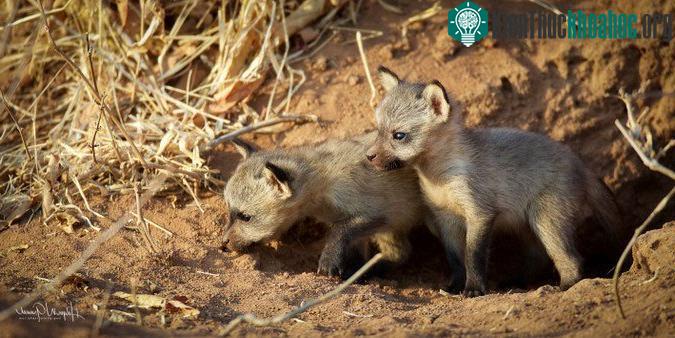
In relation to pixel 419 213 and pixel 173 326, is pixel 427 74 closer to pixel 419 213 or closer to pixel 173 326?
pixel 419 213

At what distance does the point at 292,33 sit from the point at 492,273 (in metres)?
3.74

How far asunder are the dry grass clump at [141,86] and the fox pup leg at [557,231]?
9.04 ft

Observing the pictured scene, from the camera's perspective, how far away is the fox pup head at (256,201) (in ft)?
23.0

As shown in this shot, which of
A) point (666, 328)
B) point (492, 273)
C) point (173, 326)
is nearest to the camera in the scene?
point (666, 328)

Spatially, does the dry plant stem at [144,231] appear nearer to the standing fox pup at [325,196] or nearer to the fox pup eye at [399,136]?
the standing fox pup at [325,196]

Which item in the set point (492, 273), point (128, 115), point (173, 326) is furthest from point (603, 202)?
point (128, 115)

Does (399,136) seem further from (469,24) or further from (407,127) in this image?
(469,24)

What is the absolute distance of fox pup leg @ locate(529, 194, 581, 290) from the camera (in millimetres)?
7004

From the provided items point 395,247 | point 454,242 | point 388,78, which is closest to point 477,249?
point 454,242

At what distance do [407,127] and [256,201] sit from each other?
1630mm

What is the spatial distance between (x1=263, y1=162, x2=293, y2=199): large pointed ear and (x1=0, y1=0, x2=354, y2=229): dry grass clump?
0.90 meters

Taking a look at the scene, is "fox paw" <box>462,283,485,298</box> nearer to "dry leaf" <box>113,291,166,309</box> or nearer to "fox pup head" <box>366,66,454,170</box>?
"fox pup head" <box>366,66,454,170</box>

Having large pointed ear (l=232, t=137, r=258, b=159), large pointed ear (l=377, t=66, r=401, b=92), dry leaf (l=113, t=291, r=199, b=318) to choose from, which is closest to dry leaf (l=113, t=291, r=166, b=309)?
dry leaf (l=113, t=291, r=199, b=318)

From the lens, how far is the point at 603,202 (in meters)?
7.58
